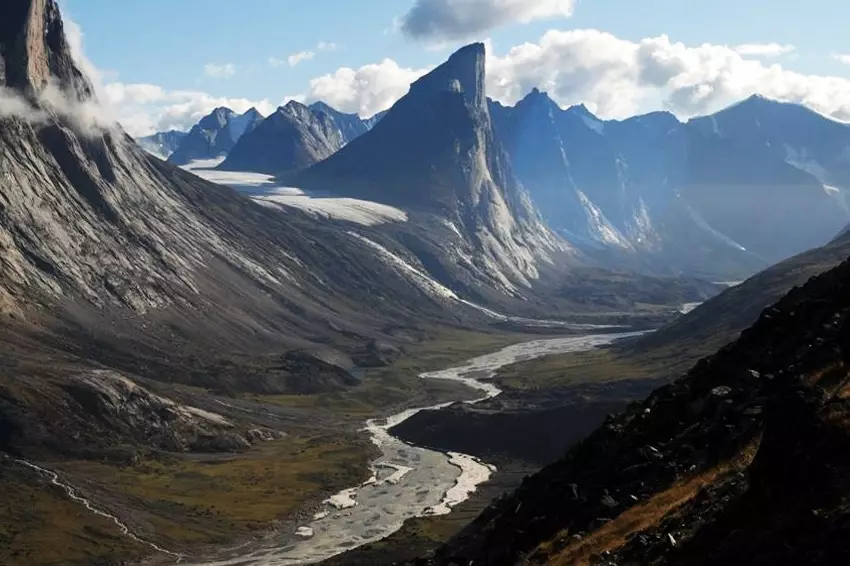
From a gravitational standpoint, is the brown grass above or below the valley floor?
above

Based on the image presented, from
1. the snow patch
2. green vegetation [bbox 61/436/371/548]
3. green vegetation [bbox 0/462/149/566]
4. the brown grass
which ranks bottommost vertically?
the snow patch

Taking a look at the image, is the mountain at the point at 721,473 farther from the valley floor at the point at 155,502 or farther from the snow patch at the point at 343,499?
the snow patch at the point at 343,499

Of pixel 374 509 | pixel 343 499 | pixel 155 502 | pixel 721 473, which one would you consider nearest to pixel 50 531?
pixel 155 502

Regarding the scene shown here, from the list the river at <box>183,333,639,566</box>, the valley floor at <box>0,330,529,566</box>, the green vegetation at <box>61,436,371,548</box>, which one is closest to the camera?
the river at <box>183,333,639,566</box>

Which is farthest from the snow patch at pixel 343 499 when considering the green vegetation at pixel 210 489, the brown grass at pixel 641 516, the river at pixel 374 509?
the brown grass at pixel 641 516

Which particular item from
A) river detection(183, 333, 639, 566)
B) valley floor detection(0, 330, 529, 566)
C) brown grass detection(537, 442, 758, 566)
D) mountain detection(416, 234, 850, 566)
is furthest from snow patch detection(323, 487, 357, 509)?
brown grass detection(537, 442, 758, 566)

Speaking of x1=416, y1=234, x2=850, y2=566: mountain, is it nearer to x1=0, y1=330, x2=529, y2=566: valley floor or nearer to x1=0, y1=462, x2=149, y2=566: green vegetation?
x1=0, y1=462, x2=149, y2=566: green vegetation

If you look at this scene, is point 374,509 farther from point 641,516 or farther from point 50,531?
point 641,516

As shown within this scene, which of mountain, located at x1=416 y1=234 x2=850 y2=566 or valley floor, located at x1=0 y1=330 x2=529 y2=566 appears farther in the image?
valley floor, located at x1=0 y1=330 x2=529 y2=566
